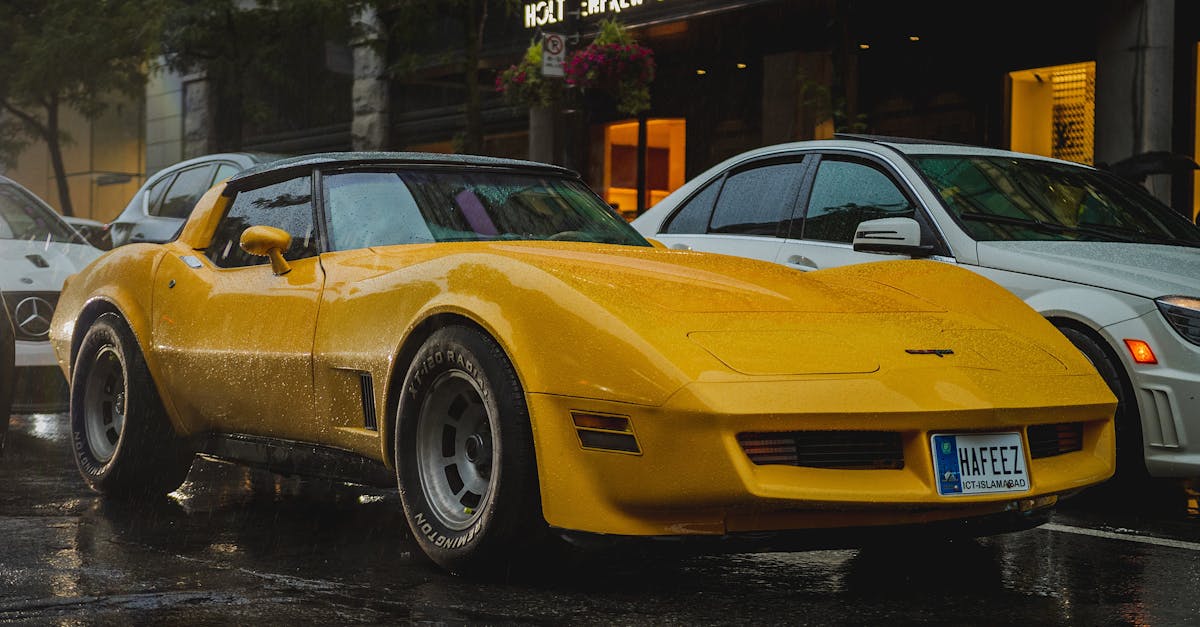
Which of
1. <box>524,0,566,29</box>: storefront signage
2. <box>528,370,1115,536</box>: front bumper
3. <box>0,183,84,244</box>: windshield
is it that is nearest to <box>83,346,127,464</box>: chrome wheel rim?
<box>528,370,1115,536</box>: front bumper

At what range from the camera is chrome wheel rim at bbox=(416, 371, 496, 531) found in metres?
4.45

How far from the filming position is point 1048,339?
4844mm

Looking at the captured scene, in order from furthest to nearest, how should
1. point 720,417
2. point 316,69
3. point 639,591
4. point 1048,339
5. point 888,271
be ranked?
1. point 316,69
2. point 888,271
3. point 1048,339
4. point 639,591
5. point 720,417

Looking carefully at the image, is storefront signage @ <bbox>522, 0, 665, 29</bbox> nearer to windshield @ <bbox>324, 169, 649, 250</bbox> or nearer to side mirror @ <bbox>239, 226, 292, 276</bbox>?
windshield @ <bbox>324, 169, 649, 250</bbox>

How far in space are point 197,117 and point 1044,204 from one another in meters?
23.3

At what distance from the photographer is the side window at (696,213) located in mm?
8141

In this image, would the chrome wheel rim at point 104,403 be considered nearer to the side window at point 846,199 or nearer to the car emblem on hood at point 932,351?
the side window at point 846,199

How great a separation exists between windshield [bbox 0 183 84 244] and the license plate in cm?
721

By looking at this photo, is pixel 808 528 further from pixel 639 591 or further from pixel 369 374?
pixel 369 374

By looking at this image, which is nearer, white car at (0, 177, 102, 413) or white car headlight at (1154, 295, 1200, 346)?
white car headlight at (1154, 295, 1200, 346)

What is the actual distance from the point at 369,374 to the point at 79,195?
36.8 meters

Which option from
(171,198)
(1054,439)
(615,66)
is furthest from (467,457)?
(615,66)

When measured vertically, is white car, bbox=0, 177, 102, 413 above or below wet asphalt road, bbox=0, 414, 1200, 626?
above

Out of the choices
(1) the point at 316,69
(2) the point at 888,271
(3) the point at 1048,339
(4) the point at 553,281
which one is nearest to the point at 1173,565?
(3) the point at 1048,339
